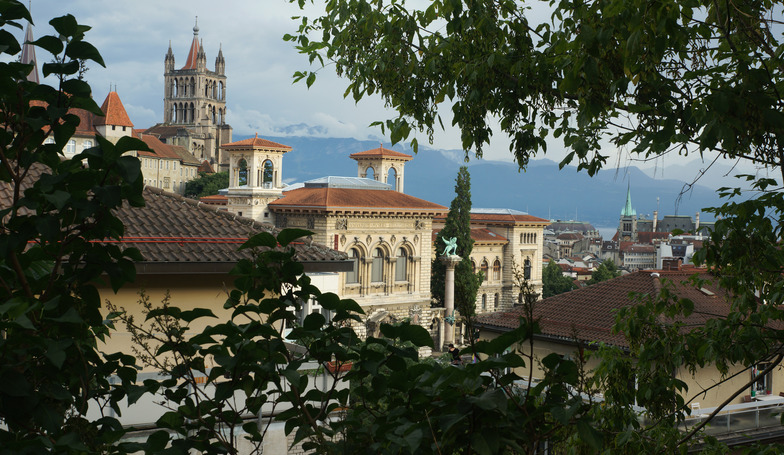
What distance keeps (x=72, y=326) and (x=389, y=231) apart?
4084 centimetres

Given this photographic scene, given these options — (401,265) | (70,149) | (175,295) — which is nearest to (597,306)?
(175,295)

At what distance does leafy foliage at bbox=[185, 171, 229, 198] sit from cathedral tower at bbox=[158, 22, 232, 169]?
93.3ft

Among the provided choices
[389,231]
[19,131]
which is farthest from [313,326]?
[389,231]

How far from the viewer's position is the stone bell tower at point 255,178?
42.1 metres

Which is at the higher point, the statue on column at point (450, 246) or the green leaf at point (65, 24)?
the green leaf at point (65, 24)

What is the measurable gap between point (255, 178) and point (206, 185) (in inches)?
1651

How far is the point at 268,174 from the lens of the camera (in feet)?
143

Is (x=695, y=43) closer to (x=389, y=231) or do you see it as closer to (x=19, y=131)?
(x=19, y=131)

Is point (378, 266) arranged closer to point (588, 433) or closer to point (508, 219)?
point (508, 219)

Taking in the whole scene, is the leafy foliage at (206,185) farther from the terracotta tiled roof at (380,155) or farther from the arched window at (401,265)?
the arched window at (401,265)

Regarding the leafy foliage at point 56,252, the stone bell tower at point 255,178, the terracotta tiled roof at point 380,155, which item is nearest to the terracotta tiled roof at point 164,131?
the terracotta tiled roof at point 380,155

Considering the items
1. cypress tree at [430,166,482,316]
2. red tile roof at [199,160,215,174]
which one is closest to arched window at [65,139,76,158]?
cypress tree at [430,166,482,316]

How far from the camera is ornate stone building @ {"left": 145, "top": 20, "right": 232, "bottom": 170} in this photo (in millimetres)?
117812

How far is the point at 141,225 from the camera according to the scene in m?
6.83
